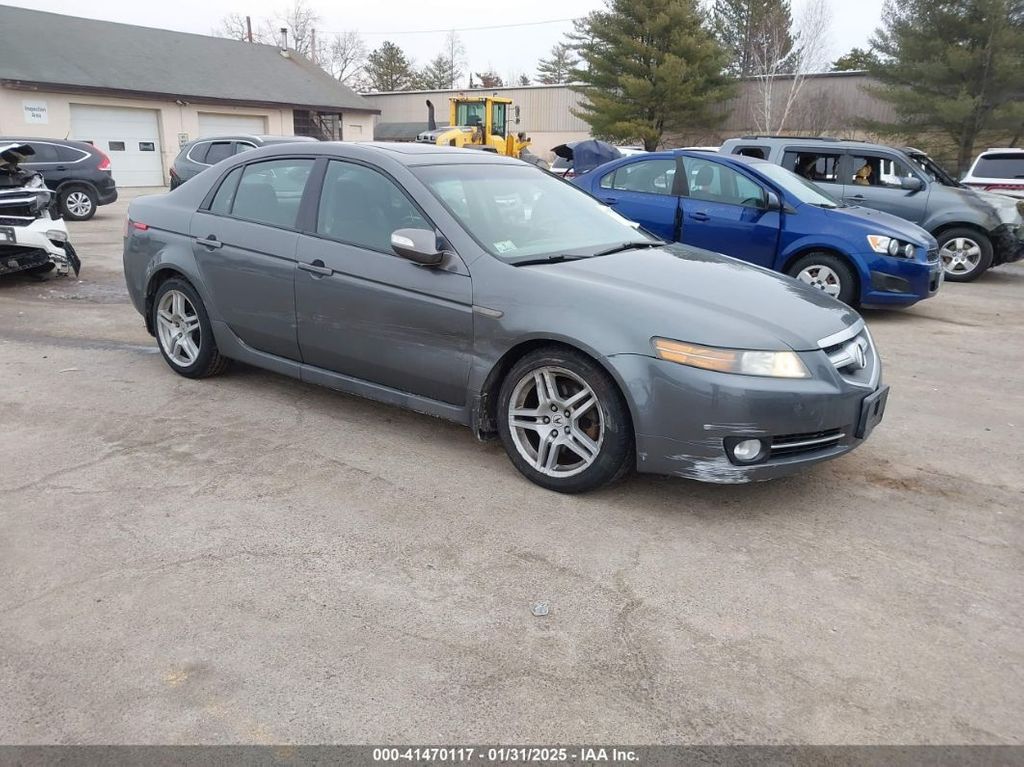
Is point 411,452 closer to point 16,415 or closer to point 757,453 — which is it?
Answer: point 757,453

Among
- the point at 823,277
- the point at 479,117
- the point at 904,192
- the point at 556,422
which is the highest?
the point at 479,117

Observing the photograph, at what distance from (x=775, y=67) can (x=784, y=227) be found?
95.8ft


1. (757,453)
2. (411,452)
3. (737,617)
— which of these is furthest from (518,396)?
(737,617)

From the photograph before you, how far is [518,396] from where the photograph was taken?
13.0 ft

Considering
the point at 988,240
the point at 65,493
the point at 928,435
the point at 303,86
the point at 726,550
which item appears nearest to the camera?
the point at 726,550

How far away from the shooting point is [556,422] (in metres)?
3.88

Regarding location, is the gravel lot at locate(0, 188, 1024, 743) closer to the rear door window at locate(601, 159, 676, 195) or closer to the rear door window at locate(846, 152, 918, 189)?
the rear door window at locate(601, 159, 676, 195)

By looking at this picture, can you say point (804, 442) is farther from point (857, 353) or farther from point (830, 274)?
point (830, 274)

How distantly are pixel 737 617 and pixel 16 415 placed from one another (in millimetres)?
4431

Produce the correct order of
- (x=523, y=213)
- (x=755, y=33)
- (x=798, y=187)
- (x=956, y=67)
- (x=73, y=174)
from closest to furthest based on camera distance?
(x=523, y=213)
(x=798, y=187)
(x=73, y=174)
(x=956, y=67)
(x=755, y=33)

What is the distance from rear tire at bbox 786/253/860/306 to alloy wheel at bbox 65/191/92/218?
1438cm

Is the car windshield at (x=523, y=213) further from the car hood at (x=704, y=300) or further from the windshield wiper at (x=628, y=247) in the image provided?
the car hood at (x=704, y=300)

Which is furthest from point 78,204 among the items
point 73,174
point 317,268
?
point 317,268

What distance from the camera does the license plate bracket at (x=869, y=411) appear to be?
3741 millimetres
